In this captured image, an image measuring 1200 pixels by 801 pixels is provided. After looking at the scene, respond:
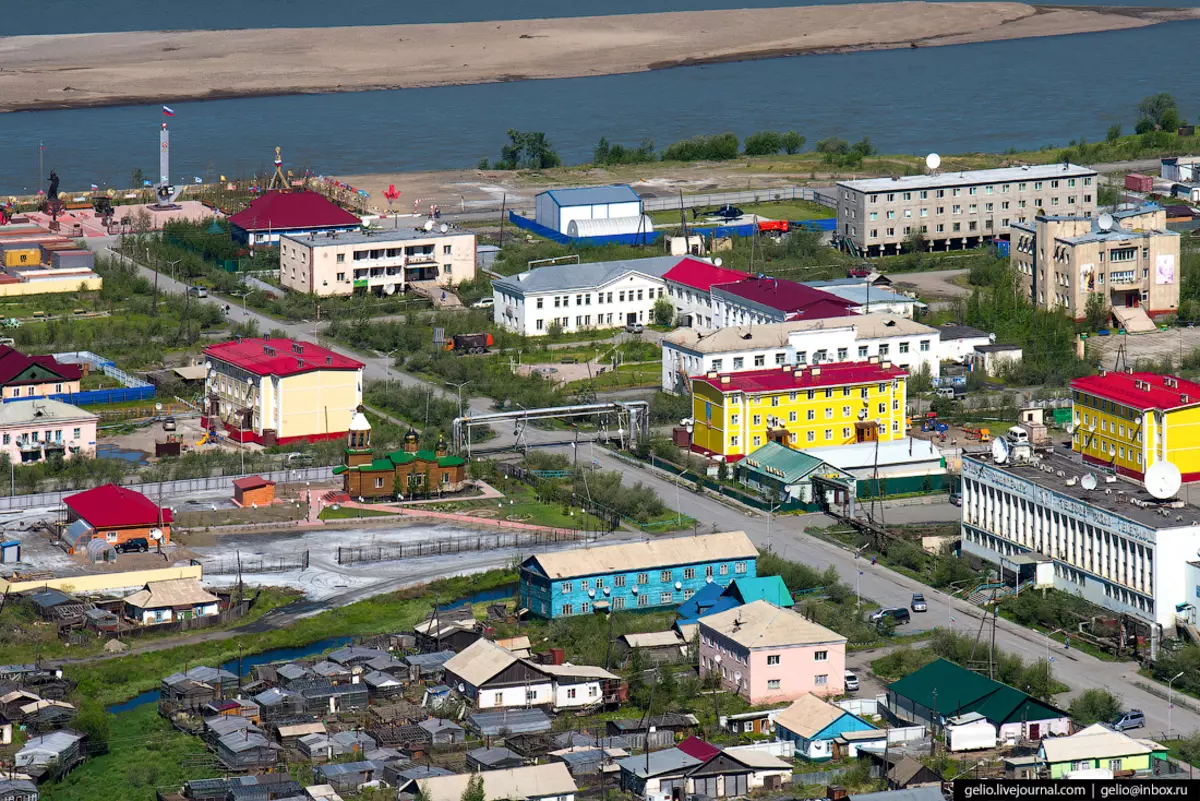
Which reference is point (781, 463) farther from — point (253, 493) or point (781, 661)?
point (781, 661)

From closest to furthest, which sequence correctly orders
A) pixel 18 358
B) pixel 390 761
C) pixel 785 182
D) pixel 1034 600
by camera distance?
pixel 390 761
pixel 1034 600
pixel 18 358
pixel 785 182

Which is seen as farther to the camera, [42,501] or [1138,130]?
[1138,130]

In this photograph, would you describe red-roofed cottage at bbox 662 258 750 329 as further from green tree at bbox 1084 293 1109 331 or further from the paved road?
the paved road

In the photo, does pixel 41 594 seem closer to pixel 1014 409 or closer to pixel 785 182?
pixel 1014 409

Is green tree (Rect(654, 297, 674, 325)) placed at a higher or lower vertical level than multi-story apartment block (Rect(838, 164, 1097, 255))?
lower

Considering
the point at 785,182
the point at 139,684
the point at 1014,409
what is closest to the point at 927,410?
the point at 1014,409

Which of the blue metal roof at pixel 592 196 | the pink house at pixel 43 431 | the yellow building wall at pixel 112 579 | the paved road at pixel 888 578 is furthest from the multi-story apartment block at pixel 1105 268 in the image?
the yellow building wall at pixel 112 579

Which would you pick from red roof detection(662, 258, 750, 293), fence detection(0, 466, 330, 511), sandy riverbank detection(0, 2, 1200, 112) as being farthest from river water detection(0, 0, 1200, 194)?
fence detection(0, 466, 330, 511)
